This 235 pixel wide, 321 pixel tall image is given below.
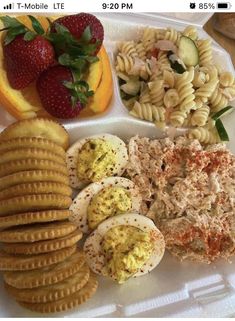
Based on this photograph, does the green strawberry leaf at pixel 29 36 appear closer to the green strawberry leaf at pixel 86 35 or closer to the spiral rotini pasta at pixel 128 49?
the green strawberry leaf at pixel 86 35

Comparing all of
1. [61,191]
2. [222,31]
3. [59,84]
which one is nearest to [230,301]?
[61,191]

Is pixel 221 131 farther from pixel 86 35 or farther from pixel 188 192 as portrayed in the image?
pixel 86 35

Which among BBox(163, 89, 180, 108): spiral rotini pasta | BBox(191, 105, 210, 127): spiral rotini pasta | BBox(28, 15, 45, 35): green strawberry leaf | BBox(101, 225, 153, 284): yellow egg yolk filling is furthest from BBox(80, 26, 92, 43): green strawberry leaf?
BBox(101, 225, 153, 284): yellow egg yolk filling

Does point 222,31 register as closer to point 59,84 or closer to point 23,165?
point 59,84

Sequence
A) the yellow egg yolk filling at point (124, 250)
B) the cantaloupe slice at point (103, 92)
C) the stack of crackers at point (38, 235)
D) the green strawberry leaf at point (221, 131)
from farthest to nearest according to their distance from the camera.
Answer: the green strawberry leaf at point (221, 131)
the cantaloupe slice at point (103, 92)
the yellow egg yolk filling at point (124, 250)
the stack of crackers at point (38, 235)

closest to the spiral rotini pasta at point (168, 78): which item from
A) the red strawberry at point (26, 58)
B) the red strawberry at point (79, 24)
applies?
the red strawberry at point (79, 24)

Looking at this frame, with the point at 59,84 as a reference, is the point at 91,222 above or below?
below
